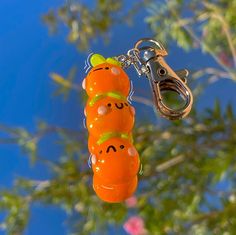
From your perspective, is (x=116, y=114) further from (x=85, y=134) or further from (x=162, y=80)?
(x=85, y=134)

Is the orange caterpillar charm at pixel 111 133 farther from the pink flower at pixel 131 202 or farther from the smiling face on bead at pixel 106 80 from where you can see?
the pink flower at pixel 131 202

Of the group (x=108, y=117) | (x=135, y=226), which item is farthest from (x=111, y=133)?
(x=135, y=226)

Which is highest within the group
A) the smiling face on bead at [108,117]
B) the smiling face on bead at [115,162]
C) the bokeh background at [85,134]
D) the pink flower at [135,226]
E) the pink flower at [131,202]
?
the bokeh background at [85,134]

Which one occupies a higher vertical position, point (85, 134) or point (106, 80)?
point (85, 134)

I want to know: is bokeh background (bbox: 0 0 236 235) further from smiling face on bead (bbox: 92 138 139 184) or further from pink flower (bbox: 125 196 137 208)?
smiling face on bead (bbox: 92 138 139 184)

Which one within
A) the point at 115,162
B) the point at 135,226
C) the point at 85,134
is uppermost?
the point at 85,134

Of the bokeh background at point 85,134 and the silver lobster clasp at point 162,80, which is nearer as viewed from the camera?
the silver lobster clasp at point 162,80

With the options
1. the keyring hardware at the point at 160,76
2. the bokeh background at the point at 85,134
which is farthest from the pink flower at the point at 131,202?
the keyring hardware at the point at 160,76

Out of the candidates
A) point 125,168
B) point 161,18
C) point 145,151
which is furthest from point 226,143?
point 125,168

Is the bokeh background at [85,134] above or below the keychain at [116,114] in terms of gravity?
above
